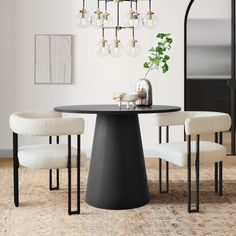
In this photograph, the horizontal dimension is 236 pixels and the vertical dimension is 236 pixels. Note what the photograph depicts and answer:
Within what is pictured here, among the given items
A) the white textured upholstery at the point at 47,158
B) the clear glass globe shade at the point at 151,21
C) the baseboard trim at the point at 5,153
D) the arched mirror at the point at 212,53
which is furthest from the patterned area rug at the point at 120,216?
the arched mirror at the point at 212,53

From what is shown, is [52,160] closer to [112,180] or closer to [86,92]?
[112,180]

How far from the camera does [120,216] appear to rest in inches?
135

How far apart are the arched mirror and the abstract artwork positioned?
157 cm

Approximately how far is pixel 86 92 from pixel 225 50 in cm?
195

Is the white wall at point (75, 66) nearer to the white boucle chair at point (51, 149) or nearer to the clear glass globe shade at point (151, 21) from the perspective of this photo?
the clear glass globe shade at point (151, 21)

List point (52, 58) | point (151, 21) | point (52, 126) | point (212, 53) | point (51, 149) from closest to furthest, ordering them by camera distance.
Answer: point (52, 126)
point (51, 149)
point (151, 21)
point (52, 58)
point (212, 53)

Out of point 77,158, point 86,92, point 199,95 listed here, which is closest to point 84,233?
point 77,158

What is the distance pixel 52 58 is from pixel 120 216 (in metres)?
3.11

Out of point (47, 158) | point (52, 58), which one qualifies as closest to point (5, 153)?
point (52, 58)

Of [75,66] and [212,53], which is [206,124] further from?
[212,53]

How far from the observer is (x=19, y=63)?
6023 millimetres

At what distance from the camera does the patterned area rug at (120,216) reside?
3098mm

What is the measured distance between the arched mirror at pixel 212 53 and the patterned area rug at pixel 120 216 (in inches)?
87.8

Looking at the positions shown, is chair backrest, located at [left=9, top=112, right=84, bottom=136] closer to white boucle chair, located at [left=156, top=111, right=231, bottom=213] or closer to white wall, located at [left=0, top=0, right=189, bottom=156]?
white boucle chair, located at [left=156, top=111, right=231, bottom=213]
